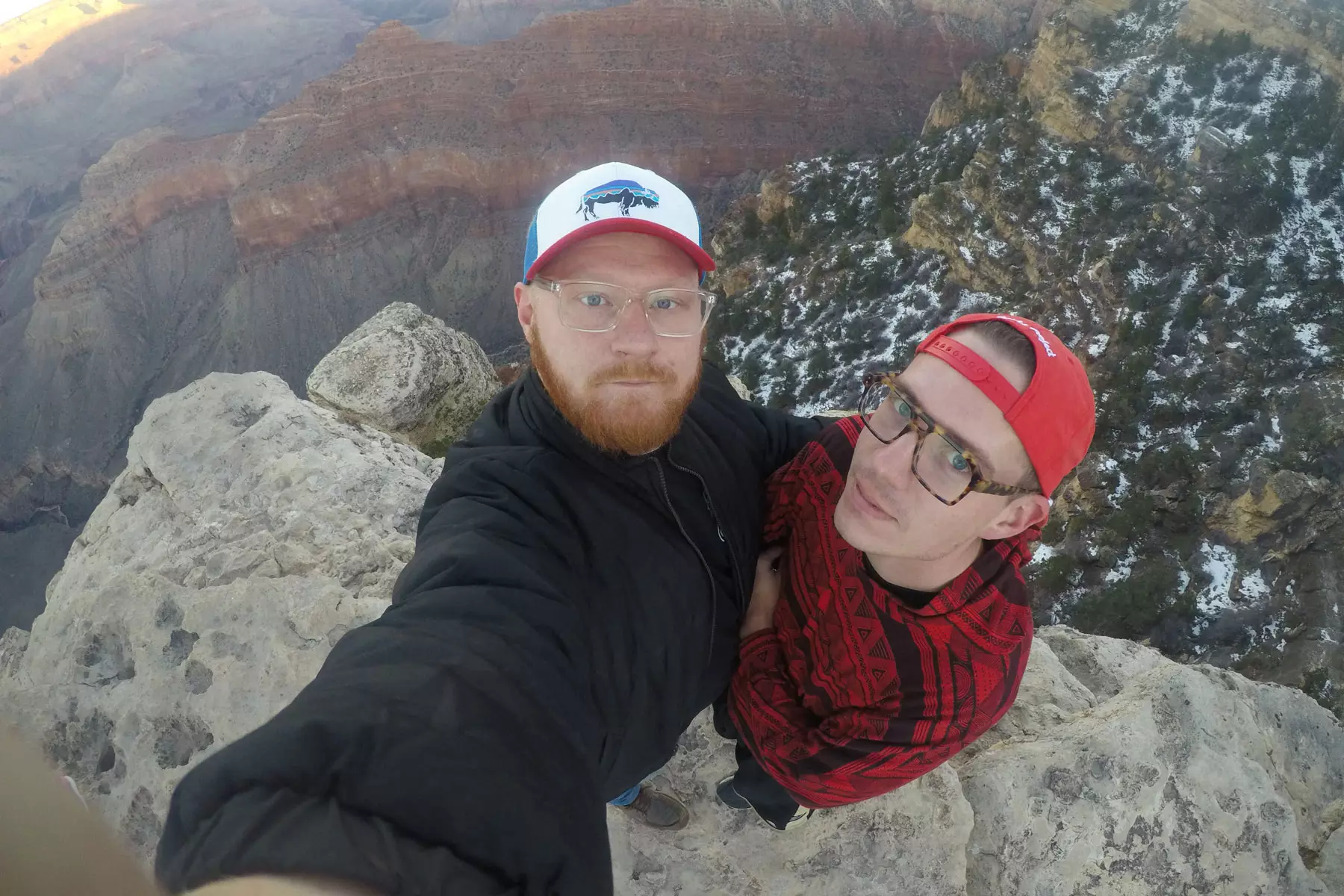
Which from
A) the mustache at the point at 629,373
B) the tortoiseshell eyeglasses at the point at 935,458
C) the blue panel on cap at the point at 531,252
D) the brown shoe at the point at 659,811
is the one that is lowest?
the brown shoe at the point at 659,811

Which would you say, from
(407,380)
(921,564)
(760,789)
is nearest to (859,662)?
(921,564)

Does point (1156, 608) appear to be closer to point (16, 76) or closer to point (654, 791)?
point (654, 791)

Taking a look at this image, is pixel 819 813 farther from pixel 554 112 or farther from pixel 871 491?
pixel 554 112

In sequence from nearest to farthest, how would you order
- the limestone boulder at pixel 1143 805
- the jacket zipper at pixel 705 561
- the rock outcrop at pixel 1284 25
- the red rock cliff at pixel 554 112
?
the jacket zipper at pixel 705 561, the limestone boulder at pixel 1143 805, the rock outcrop at pixel 1284 25, the red rock cliff at pixel 554 112

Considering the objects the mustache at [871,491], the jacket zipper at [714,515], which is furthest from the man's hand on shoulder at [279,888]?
the mustache at [871,491]

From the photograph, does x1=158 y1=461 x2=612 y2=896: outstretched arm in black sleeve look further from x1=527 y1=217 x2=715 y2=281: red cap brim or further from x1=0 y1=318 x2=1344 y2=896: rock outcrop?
x1=0 y1=318 x2=1344 y2=896: rock outcrop

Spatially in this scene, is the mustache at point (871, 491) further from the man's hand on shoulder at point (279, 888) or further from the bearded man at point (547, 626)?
the man's hand on shoulder at point (279, 888)
